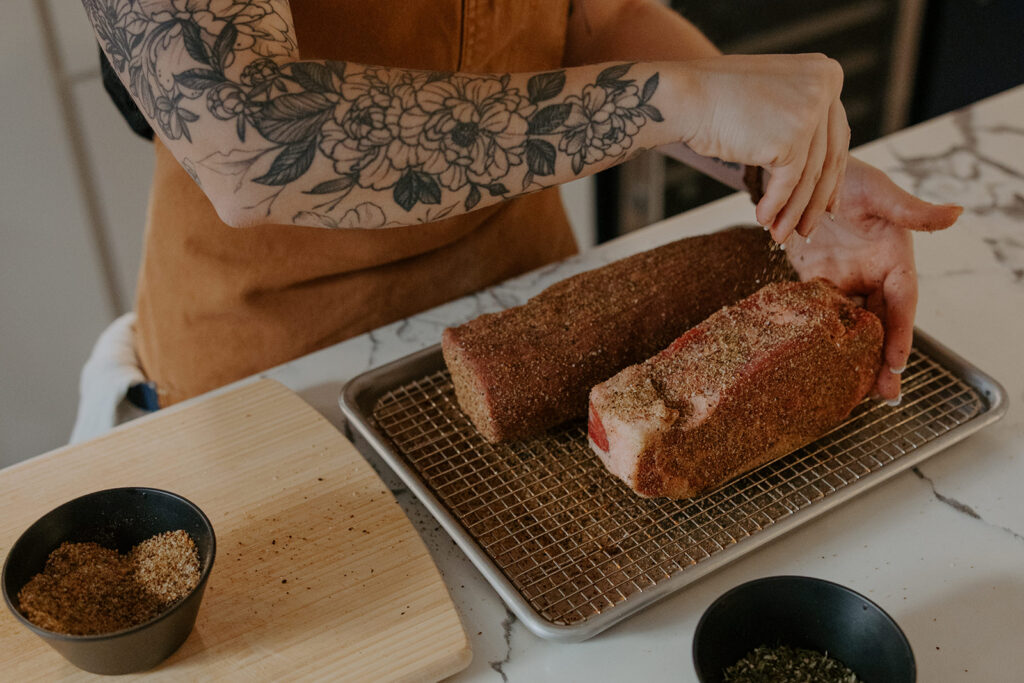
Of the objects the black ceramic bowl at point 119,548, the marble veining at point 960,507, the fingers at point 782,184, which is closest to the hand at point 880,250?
the marble veining at point 960,507

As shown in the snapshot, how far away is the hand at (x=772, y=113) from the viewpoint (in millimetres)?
974

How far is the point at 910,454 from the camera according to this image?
3.48 feet

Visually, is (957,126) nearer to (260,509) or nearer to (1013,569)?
(1013,569)

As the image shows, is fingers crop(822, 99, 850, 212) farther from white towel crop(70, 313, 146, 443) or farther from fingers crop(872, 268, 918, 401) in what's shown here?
white towel crop(70, 313, 146, 443)

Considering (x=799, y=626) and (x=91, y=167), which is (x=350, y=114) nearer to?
(x=799, y=626)

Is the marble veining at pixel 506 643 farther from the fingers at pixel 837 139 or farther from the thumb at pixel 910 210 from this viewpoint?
the thumb at pixel 910 210

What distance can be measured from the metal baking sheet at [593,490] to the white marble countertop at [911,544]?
0.12 feet

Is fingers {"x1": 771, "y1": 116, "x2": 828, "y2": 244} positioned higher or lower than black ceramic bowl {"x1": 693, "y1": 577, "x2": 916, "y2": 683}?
higher

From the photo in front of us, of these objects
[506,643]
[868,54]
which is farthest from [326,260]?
[868,54]

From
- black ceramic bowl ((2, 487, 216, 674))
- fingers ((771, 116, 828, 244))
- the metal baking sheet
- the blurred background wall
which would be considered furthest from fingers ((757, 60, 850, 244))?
the blurred background wall

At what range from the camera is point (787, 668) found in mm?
850

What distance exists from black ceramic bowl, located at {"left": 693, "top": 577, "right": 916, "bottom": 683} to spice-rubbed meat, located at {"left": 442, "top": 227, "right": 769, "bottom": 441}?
0.38 meters

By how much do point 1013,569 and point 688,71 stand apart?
0.64 metres

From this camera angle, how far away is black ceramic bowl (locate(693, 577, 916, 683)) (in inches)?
32.3
